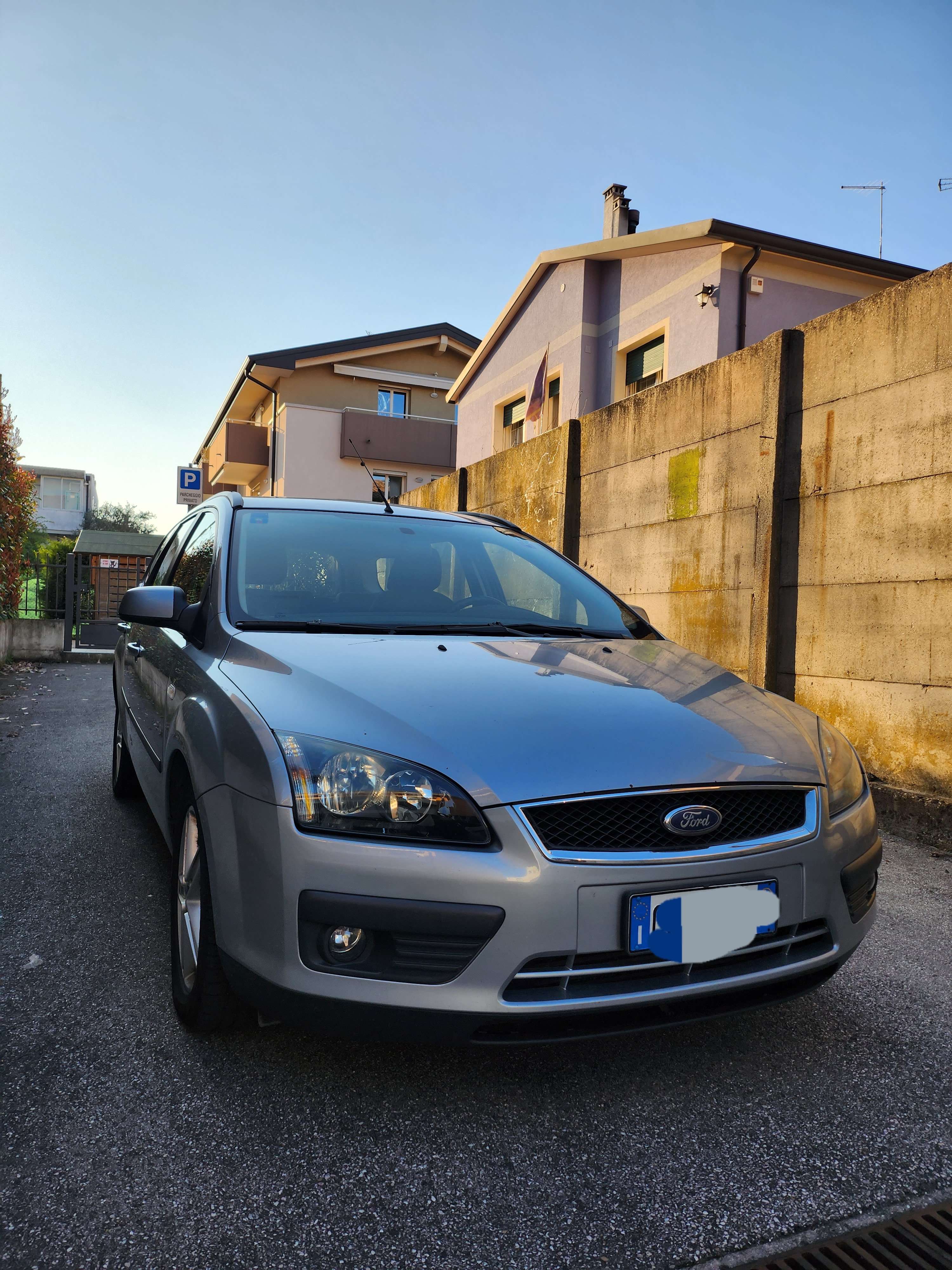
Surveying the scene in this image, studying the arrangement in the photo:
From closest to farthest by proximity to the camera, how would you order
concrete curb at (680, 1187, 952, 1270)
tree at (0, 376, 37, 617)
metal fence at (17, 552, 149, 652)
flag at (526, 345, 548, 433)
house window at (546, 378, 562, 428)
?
concrete curb at (680, 1187, 952, 1270), tree at (0, 376, 37, 617), metal fence at (17, 552, 149, 652), house window at (546, 378, 562, 428), flag at (526, 345, 548, 433)

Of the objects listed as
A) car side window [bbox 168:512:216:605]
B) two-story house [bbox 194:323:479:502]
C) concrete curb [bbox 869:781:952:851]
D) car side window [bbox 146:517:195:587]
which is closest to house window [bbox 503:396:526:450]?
two-story house [bbox 194:323:479:502]

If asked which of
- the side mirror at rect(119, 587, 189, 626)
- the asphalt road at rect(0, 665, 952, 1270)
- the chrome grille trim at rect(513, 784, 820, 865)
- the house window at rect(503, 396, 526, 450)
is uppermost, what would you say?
the house window at rect(503, 396, 526, 450)

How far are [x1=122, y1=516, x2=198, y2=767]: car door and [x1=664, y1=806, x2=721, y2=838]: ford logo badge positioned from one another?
5.47 ft

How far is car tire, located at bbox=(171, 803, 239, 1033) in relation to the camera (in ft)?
6.66

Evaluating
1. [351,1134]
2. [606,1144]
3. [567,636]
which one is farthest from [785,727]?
[351,1134]

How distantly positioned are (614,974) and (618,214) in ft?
55.6

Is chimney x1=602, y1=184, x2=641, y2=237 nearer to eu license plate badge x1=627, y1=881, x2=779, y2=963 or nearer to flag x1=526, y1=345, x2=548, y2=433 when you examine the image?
flag x1=526, y1=345, x2=548, y2=433

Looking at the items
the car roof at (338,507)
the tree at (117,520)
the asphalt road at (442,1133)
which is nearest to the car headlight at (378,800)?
the asphalt road at (442,1133)

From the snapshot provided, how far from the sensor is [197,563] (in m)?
3.22

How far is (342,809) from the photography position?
174 cm

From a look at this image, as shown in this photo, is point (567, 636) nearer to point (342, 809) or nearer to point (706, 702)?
point (706, 702)

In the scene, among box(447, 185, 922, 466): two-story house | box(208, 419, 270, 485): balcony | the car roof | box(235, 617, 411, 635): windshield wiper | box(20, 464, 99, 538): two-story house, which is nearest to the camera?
box(235, 617, 411, 635): windshield wiper

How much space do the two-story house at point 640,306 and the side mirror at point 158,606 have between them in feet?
31.5

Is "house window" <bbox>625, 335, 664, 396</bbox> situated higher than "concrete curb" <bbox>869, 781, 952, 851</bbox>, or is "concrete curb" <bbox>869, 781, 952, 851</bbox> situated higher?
"house window" <bbox>625, 335, 664, 396</bbox>
